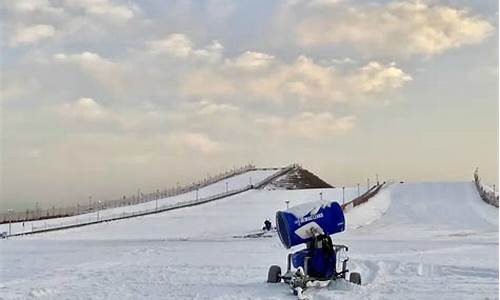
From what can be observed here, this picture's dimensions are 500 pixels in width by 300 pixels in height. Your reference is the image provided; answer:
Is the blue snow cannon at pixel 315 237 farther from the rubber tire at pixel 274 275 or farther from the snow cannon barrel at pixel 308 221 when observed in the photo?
the rubber tire at pixel 274 275

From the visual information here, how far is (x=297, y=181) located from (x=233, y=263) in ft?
216

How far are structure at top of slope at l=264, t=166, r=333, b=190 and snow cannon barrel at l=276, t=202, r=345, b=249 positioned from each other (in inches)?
2345

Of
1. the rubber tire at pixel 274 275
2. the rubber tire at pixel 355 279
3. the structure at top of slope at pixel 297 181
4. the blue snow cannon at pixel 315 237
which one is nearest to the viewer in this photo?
the blue snow cannon at pixel 315 237

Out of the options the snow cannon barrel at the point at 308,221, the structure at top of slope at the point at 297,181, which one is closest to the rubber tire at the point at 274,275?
the snow cannon barrel at the point at 308,221

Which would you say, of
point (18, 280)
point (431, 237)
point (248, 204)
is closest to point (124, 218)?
point (248, 204)

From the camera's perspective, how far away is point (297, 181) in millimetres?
82812

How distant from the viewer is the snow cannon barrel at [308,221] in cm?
1266

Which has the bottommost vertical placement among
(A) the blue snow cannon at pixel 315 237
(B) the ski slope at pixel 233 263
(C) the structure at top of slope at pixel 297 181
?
(B) the ski slope at pixel 233 263

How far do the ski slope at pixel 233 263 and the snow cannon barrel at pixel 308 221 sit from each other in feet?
3.25

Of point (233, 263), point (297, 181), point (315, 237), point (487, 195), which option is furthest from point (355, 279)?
point (297, 181)

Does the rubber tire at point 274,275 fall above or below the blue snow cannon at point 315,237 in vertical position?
below

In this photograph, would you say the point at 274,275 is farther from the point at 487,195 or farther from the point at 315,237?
the point at 487,195

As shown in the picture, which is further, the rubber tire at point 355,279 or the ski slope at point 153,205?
the ski slope at point 153,205

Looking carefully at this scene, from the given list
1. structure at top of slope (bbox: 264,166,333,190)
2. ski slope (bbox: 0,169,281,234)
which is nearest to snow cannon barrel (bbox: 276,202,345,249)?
ski slope (bbox: 0,169,281,234)
